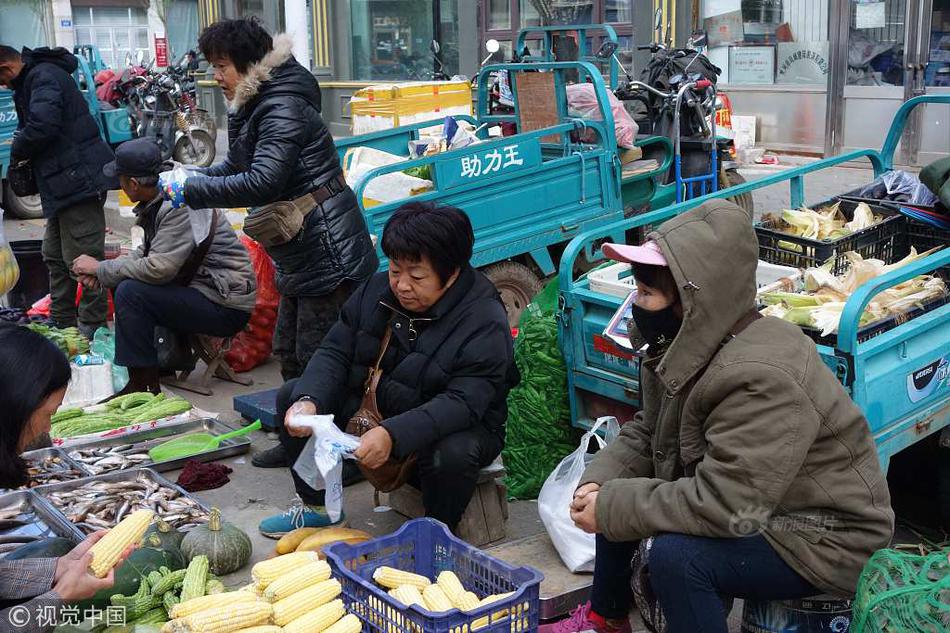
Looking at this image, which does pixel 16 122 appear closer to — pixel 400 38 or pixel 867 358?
pixel 400 38

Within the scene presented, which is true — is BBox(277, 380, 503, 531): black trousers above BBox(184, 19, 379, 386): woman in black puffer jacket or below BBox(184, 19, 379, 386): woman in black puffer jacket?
below

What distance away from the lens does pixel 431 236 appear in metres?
3.82

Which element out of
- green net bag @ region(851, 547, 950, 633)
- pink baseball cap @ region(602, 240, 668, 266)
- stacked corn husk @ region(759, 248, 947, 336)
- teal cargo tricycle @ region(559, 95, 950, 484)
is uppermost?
pink baseball cap @ region(602, 240, 668, 266)

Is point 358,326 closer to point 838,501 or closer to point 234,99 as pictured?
point 234,99

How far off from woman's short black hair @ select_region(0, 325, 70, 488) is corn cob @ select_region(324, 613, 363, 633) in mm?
988

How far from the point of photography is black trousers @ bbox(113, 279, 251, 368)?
5953 mm

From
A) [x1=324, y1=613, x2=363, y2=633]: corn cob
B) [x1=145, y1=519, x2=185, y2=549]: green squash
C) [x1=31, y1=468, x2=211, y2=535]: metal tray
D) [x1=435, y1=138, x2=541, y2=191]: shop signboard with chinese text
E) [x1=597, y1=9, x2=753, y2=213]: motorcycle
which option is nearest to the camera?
[x1=324, y1=613, x2=363, y2=633]: corn cob

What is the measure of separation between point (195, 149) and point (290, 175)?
11.9 meters

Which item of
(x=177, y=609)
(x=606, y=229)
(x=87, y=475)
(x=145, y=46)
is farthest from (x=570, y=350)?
(x=145, y=46)

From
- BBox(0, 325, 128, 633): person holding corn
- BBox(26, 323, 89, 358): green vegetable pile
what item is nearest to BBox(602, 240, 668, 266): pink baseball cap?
BBox(0, 325, 128, 633): person holding corn

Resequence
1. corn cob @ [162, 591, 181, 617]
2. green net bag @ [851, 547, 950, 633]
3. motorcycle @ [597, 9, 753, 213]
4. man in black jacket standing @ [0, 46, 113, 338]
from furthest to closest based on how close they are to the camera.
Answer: motorcycle @ [597, 9, 753, 213]
man in black jacket standing @ [0, 46, 113, 338]
corn cob @ [162, 591, 181, 617]
green net bag @ [851, 547, 950, 633]

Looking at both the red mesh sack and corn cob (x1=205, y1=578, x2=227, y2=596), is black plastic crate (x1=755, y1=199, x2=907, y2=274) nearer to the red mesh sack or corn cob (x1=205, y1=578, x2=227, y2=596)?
corn cob (x1=205, y1=578, x2=227, y2=596)

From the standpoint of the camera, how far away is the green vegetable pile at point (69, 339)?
267 inches

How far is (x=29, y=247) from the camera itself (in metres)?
8.16
